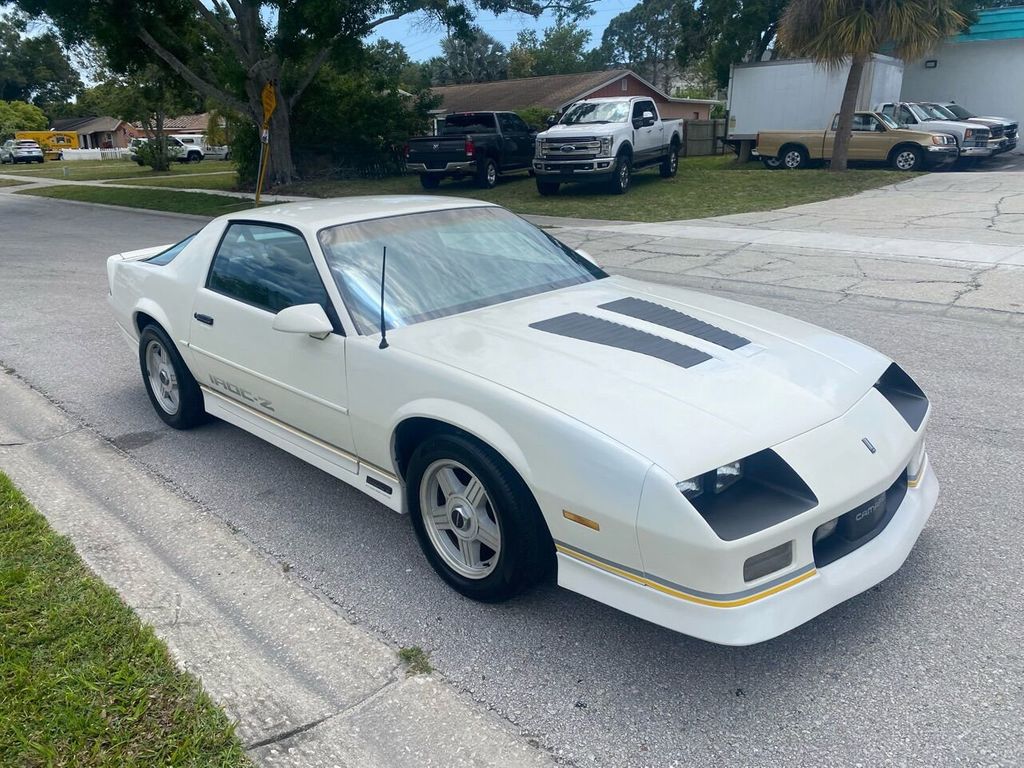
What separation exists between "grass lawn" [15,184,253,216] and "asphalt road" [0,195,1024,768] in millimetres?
15419

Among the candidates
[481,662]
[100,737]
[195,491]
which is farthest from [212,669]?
[195,491]

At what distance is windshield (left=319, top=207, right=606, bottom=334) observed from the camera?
144 inches

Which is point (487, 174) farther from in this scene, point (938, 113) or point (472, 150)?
point (938, 113)

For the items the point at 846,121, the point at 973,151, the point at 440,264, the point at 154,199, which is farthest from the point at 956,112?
the point at 440,264

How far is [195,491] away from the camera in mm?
4309

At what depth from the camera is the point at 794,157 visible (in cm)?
2272

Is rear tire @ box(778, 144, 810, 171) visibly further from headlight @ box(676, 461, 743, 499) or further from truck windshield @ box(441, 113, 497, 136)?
headlight @ box(676, 461, 743, 499)

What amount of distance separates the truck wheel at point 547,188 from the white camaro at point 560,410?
14814 millimetres

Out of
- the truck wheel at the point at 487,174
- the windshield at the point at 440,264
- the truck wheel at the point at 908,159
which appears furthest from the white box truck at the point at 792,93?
the windshield at the point at 440,264

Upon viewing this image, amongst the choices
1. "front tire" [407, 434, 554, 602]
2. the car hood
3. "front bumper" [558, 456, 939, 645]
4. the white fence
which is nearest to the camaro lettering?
the car hood

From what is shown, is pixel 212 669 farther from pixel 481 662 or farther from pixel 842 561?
pixel 842 561

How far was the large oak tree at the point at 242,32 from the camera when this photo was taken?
18.8 metres

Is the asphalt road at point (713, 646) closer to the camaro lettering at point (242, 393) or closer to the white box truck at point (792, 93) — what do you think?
the camaro lettering at point (242, 393)

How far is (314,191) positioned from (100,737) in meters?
21.3
